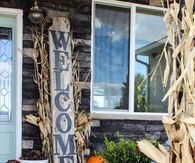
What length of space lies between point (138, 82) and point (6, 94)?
1805 millimetres

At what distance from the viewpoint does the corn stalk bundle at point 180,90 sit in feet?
2.61

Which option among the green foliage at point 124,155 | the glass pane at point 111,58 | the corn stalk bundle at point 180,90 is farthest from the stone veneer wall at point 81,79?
the corn stalk bundle at point 180,90

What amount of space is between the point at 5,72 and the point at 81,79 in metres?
0.95

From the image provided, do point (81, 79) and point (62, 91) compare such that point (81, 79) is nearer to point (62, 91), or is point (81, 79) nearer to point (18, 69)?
point (62, 91)

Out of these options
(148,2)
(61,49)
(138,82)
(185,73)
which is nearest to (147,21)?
(148,2)

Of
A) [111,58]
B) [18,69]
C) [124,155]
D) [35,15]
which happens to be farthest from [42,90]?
[124,155]

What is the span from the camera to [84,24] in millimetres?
4246

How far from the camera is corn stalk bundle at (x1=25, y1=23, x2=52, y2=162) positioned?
3.84 meters

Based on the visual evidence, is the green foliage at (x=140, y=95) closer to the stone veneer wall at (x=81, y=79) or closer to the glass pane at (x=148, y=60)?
the glass pane at (x=148, y=60)

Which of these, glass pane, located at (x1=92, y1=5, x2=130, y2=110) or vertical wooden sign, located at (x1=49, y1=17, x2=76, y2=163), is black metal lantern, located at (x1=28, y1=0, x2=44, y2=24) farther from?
→ glass pane, located at (x1=92, y1=5, x2=130, y2=110)

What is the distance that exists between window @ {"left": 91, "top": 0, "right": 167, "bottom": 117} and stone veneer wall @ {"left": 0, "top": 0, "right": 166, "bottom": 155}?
0.14 m

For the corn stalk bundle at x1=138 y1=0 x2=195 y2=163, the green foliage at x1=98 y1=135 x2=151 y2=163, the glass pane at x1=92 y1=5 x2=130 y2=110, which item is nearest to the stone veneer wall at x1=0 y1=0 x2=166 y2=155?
the glass pane at x1=92 y1=5 x2=130 y2=110

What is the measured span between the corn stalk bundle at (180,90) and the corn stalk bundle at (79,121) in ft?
10.3

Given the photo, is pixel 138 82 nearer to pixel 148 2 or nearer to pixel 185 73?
pixel 148 2
